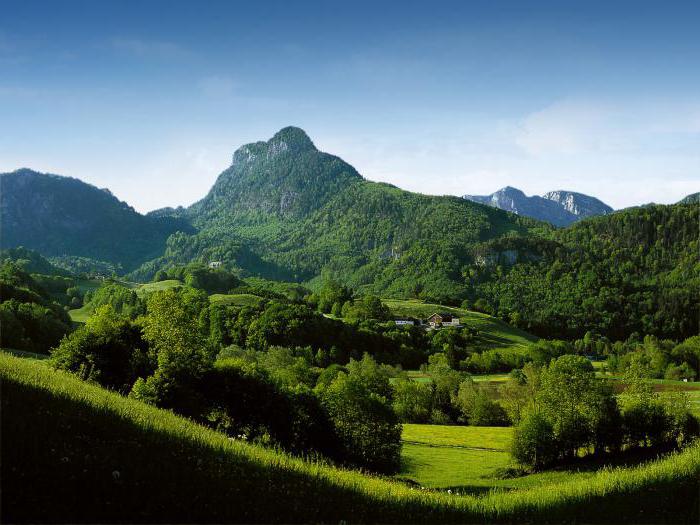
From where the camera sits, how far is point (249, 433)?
4144cm

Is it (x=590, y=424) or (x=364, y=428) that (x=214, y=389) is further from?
(x=590, y=424)

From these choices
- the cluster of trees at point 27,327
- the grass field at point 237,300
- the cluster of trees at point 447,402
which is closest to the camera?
the cluster of trees at point 27,327

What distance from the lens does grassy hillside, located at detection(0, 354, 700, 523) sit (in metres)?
10.9

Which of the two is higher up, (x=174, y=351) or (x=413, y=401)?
(x=174, y=351)

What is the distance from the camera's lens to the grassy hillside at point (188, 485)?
10867 mm

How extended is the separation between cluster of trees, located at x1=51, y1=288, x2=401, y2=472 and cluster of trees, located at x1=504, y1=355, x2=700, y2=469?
53.3 ft

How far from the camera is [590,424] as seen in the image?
186ft

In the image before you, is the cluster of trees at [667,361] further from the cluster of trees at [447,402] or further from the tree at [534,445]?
the tree at [534,445]

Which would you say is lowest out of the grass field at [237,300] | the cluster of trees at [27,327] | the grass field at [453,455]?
the grass field at [453,455]

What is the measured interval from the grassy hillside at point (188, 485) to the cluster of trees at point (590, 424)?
38023 millimetres

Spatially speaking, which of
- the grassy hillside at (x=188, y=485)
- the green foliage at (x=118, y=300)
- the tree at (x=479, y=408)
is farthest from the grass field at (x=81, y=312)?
the grassy hillside at (x=188, y=485)

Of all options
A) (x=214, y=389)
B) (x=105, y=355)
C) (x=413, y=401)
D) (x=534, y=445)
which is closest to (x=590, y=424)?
(x=534, y=445)

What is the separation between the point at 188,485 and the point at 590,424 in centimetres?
5483

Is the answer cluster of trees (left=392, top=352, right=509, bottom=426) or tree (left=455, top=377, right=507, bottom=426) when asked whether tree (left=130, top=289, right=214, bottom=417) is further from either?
tree (left=455, top=377, right=507, bottom=426)
